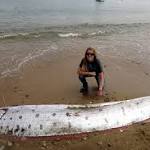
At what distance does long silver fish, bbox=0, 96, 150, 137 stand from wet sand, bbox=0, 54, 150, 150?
0.17m

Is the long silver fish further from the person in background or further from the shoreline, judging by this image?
the person in background

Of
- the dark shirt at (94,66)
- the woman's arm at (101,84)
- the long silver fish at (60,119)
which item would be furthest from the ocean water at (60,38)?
the long silver fish at (60,119)

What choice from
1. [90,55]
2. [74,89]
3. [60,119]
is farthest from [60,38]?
[60,119]

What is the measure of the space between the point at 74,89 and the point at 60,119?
8.80 ft

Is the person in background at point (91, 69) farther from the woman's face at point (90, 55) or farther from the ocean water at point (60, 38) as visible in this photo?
the ocean water at point (60, 38)

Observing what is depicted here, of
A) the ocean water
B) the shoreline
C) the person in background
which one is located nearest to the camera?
the person in background

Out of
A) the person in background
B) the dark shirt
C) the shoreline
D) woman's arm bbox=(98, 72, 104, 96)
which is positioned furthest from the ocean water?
woman's arm bbox=(98, 72, 104, 96)

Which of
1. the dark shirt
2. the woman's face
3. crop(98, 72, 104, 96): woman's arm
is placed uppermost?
the woman's face

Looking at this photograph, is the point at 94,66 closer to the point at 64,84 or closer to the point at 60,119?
the point at 64,84

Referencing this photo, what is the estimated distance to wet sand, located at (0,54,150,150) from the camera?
6125mm

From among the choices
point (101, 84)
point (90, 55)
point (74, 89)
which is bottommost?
point (74, 89)

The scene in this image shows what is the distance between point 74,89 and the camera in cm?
877

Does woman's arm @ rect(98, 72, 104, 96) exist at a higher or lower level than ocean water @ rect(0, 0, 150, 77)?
higher

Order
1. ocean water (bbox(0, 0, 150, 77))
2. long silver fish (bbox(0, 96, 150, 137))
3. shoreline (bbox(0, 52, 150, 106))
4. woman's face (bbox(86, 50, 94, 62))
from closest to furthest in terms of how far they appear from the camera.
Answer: long silver fish (bbox(0, 96, 150, 137))
woman's face (bbox(86, 50, 94, 62))
shoreline (bbox(0, 52, 150, 106))
ocean water (bbox(0, 0, 150, 77))
